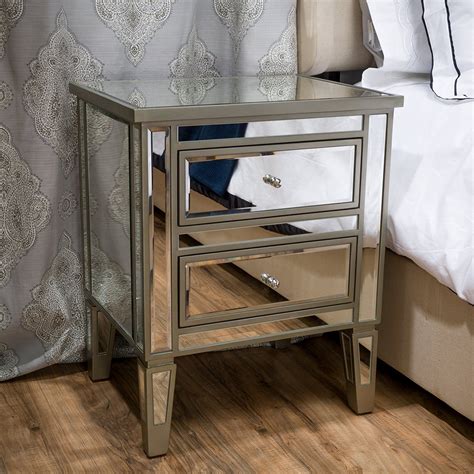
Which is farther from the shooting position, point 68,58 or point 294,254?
point 68,58

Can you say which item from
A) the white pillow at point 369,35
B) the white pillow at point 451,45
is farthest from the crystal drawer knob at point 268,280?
the white pillow at point 369,35

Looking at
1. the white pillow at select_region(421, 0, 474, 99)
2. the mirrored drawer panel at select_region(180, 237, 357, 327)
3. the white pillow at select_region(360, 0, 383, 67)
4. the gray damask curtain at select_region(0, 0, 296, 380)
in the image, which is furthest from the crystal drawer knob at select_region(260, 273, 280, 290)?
the white pillow at select_region(360, 0, 383, 67)

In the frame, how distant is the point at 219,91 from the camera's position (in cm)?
167

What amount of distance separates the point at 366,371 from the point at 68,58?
2.95ft

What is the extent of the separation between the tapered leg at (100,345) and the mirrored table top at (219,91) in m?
0.50

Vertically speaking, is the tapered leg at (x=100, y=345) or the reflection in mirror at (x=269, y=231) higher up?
the reflection in mirror at (x=269, y=231)

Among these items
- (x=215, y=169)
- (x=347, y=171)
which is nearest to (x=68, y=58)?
(x=215, y=169)

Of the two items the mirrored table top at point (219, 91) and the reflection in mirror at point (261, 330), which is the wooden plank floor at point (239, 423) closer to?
the reflection in mirror at point (261, 330)

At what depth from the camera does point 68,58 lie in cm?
182

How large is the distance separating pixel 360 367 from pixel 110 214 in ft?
1.95

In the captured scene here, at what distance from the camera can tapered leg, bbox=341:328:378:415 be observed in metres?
1.76

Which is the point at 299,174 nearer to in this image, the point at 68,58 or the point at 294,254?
the point at 294,254

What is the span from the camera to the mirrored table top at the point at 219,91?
60.0 inches

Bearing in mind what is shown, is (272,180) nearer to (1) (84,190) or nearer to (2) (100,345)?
(1) (84,190)
